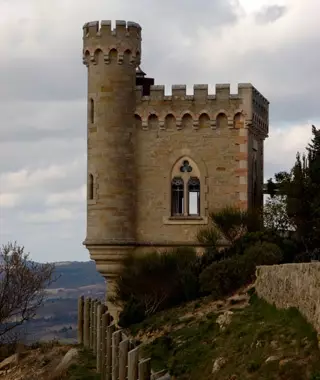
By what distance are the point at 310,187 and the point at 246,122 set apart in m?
3.63

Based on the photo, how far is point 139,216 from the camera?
46375 mm

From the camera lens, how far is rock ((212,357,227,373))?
25692mm

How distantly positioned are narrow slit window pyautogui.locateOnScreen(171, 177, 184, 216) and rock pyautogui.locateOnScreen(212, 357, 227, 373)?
66.9 feet

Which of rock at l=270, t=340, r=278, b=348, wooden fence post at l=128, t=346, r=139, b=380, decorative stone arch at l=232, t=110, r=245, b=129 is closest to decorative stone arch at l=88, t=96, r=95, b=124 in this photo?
decorative stone arch at l=232, t=110, r=245, b=129

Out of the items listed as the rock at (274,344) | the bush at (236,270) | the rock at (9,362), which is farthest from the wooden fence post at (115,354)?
the rock at (9,362)

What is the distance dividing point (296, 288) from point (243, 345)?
6.99ft

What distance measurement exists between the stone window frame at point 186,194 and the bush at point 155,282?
4.36 feet

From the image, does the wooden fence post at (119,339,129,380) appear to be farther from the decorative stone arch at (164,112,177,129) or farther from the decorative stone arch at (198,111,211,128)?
the decorative stone arch at (164,112,177,129)

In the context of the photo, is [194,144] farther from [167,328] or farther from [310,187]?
[167,328]

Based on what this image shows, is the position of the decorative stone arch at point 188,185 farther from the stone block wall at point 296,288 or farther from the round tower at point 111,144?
A: the stone block wall at point 296,288

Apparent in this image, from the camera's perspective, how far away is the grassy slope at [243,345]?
2205cm

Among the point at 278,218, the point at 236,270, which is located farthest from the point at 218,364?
the point at 278,218

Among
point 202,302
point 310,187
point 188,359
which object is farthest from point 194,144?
point 188,359

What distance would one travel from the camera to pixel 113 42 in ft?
152
